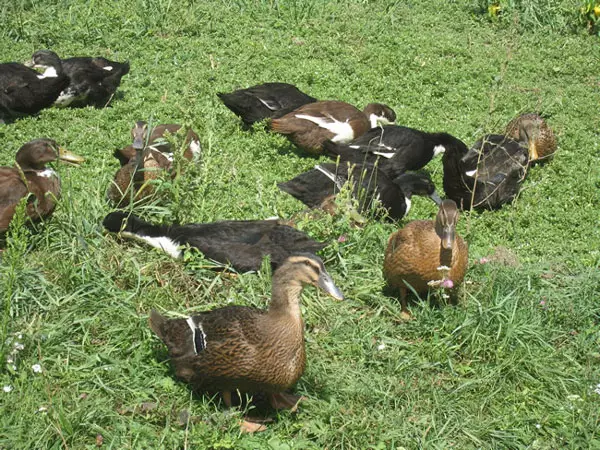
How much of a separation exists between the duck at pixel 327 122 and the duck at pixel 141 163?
1431mm

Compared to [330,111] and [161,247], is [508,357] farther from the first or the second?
[330,111]

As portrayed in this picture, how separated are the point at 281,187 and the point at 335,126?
1563mm

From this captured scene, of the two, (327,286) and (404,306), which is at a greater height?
(327,286)

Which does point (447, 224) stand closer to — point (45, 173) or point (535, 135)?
point (45, 173)

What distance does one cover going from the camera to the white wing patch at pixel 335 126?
8734 mm

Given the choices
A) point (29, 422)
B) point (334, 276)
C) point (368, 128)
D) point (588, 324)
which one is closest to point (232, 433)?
point (29, 422)

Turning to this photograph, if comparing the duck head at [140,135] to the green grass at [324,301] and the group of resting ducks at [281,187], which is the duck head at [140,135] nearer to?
the group of resting ducks at [281,187]

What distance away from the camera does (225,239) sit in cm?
595

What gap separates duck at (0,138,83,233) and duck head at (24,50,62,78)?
2.60m

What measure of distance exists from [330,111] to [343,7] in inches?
156

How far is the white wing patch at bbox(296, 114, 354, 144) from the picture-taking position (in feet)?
28.7

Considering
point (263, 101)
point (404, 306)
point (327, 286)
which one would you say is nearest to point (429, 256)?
point (404, 306)

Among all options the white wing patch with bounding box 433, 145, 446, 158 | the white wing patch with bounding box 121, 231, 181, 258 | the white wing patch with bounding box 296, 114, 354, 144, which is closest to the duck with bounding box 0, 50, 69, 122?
the white wing patch with bounding box 296, 114, 354, 144

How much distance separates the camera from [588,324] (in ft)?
18.6
